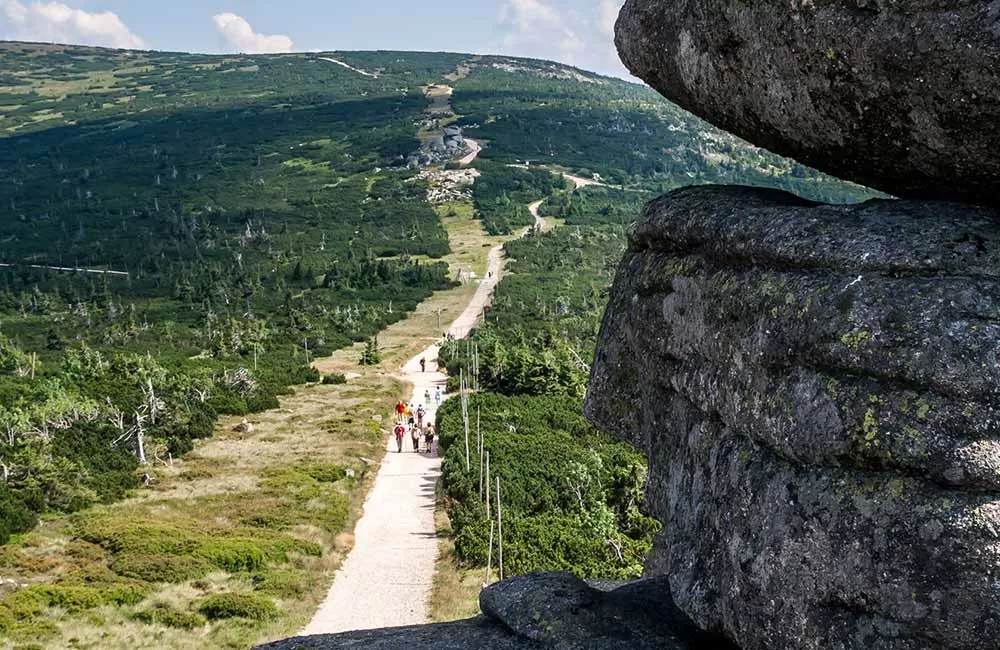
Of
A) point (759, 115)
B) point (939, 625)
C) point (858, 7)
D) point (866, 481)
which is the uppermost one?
point (858, 7)

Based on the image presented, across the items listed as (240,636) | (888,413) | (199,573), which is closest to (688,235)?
(888,413)

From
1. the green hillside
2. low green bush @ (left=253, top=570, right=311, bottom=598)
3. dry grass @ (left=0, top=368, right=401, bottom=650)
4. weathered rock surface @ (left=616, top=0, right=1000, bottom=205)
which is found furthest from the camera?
the green hillside

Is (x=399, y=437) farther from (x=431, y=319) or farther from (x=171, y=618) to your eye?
(x=431, y=319)

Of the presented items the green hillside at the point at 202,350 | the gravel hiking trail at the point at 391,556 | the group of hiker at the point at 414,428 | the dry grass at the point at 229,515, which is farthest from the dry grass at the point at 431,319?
the gravel hiking trail at the point at 391,556

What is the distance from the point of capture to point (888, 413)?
26.2ft

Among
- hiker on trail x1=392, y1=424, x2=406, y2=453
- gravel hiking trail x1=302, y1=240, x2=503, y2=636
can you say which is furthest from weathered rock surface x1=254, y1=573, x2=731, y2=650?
hiker on trail x1=392, y1=424, x2=406, y2=453

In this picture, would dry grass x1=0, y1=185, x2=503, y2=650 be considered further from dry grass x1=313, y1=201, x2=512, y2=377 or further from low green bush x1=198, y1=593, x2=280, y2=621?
dry grass x1=313, y1=201, x2=512, y2=377

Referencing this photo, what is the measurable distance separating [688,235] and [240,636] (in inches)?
796

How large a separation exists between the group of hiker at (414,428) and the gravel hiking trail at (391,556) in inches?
26.3

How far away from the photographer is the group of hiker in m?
51.7

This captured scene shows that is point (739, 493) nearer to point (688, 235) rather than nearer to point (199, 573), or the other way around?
point (688, 235)

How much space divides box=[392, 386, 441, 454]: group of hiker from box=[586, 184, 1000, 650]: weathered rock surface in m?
41.3

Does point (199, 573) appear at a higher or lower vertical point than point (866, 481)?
lower

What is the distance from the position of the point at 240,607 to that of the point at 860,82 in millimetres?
25019
